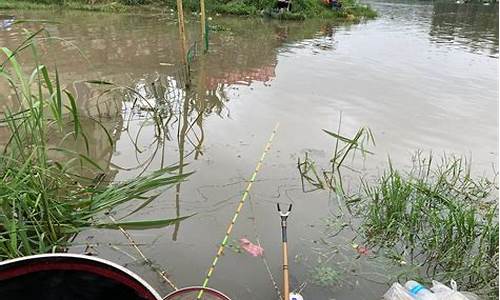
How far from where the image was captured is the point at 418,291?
2395mm

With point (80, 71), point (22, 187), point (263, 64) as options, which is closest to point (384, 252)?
point (22, 187)

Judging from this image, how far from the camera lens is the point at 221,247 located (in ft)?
9.55

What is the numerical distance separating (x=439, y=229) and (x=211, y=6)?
17.3 meters

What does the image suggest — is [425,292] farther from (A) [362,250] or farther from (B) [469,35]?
(B) [469,35]

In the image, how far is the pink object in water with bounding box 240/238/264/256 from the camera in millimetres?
2932

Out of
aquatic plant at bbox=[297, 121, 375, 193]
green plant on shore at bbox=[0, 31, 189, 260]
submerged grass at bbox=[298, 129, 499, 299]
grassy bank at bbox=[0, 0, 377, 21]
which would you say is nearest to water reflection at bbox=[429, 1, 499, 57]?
grassy bank at bbox=[0, 0, 377, 21]

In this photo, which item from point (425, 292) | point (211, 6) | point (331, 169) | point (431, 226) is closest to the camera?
point (425, 292)

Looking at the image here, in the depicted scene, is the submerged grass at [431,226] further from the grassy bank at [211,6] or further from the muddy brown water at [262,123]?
the grassy bank at [211,6]

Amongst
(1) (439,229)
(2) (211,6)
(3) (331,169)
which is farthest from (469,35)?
(1) (439,229)

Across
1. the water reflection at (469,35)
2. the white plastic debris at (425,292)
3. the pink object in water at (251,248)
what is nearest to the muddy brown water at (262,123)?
the pink object in water at (251,248)

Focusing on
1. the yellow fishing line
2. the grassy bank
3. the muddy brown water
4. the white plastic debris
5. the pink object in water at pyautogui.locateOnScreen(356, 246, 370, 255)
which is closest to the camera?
the white plastic debris

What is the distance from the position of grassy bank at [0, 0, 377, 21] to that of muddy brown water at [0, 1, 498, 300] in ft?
16.1

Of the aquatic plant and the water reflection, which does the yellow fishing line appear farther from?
the water reflection

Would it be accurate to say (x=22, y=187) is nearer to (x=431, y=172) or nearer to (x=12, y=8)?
(x=431, y=172)
